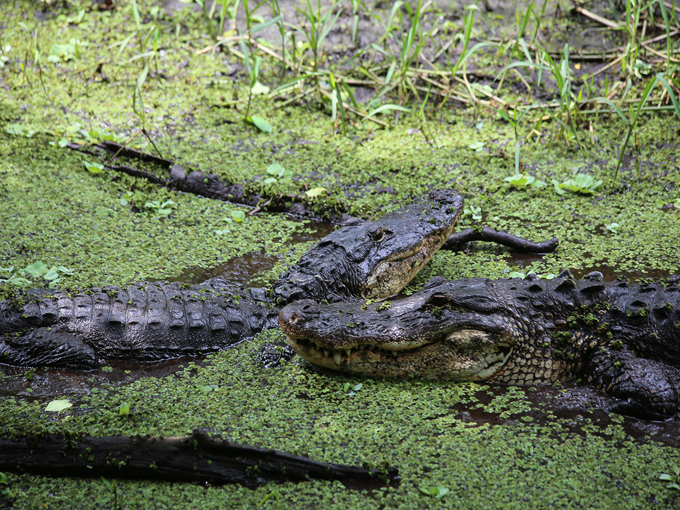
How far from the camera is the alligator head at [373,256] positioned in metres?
3.78

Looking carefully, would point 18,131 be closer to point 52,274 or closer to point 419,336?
point 52,274

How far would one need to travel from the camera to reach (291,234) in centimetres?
496

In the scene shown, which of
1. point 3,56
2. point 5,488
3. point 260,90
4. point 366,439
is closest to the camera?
point 5,488

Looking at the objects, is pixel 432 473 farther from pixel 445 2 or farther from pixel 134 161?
pixel 445 2

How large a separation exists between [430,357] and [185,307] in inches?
64.0

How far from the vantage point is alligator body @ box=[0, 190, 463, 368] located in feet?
10.9

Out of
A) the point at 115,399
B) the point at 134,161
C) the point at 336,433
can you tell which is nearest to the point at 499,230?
the point at 336,433

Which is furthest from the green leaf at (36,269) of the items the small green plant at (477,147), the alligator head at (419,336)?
the small green plant at (477,147)

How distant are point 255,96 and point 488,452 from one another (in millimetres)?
5454

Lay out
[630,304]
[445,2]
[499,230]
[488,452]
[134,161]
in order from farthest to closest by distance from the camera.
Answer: [445,2], [134,161], [499,230], [630,304], [488,452]

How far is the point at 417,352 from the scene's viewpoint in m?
2.99

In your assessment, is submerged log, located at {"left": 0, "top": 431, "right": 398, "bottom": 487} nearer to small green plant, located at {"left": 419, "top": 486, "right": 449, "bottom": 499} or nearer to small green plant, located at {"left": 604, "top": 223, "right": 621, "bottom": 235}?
small green plant, located at {"left": 419, "top": 486, "right": 449, "bottom": 499}

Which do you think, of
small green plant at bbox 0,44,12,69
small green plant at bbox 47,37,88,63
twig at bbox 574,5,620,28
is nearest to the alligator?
twig at bbox 574,5,620,28

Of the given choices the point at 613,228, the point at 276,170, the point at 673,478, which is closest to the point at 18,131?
the point at 276,170
